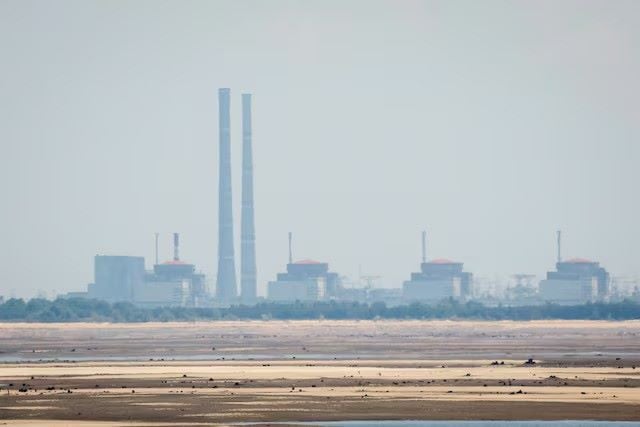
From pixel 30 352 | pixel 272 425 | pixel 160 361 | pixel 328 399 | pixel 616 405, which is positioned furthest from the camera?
pixel 30 352

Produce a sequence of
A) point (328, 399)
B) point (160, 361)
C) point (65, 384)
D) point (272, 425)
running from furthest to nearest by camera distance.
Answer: point (160, 361) < point (65, 384) < point (328, 399) < point (272, 425)

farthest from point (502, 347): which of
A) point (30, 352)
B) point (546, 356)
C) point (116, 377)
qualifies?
point (116, 377)

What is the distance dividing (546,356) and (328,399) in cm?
3639

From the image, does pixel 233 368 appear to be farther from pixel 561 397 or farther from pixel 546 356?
pixel 561 397

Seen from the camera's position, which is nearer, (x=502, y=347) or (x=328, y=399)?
(x=328, y=399)

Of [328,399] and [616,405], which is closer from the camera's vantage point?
[616,405]

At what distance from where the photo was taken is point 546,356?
95062mm

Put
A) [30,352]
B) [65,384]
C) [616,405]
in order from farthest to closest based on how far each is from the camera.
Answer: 1. [30,352]
2. [65,384]
3. [616,405]

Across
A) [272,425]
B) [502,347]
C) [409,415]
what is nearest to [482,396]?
[409,415]

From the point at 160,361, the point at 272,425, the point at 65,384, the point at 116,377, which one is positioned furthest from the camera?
the point at 160,361

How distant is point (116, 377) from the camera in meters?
75.2

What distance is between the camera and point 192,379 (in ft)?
241

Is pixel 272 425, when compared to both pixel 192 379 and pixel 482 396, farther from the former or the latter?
pixel 192 379

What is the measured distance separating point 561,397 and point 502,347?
55.3 metres
